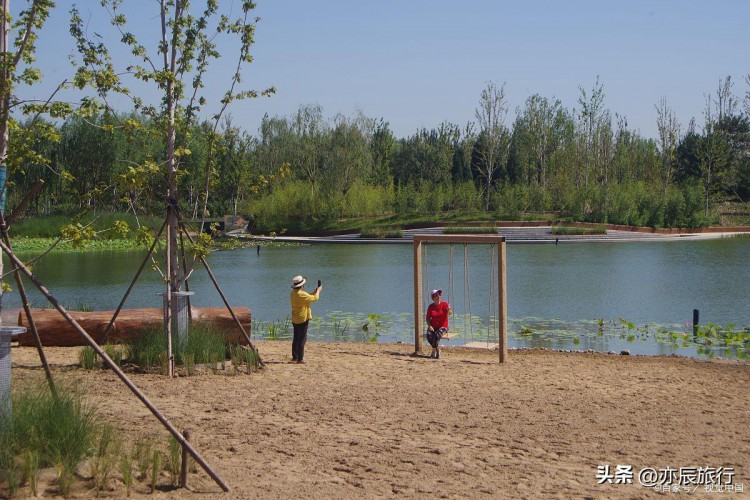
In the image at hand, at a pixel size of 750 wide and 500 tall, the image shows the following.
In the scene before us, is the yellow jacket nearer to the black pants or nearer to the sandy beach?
the black pants

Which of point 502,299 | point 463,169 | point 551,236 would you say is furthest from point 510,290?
point 463,169

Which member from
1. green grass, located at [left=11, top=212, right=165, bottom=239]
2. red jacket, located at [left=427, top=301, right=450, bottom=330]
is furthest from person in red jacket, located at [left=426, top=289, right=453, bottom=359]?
green grass, located at [left=11, top=212, right=165, bottom=239]

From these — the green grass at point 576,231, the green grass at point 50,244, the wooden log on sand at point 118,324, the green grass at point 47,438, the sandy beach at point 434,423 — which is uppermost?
the green grass at point 576,231

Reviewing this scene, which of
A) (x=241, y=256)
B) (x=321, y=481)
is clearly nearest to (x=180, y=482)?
(x=321, y=481)

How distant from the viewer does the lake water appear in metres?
17.3

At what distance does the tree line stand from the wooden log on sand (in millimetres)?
36144

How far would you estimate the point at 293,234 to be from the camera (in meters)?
62.0

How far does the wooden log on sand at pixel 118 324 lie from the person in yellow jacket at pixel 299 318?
0.68m

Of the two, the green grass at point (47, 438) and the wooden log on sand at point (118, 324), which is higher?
the wooden log on sand at point (118, 324)

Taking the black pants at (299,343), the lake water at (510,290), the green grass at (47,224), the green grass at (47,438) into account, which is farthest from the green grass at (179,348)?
the green grass at (47,224)

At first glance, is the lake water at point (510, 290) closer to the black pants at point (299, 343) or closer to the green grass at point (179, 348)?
the black pants at point (299, 343)

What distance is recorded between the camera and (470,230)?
5425cm

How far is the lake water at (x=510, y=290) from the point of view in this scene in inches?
680

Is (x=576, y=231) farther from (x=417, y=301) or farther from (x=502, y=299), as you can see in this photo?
(x=502, y=299)
